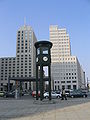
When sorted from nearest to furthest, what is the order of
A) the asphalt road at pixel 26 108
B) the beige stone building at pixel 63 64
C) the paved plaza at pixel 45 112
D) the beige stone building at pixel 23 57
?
the paved plaza at pixel 45 112 → the asphalt road at pixel 26 108 → the beige stone building at pixel 63 64 → the beige stone building at pixel 23 57

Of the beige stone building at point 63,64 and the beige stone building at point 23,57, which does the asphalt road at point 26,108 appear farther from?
the beige stone building at point 23,57

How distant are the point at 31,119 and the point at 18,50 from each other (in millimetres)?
159173

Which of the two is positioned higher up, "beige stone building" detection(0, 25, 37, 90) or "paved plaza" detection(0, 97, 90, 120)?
"beige stone building" detection(0, 25, 37, 90)

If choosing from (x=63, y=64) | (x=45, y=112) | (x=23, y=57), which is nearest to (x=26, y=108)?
(x=45, y=112)

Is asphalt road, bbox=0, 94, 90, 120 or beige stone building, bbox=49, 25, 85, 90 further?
beige stone building, bbox=49, 25, 85, 90

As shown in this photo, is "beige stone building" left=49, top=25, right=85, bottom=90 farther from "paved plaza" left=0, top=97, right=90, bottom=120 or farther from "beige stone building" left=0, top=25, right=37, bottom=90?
"paved plaza" left=0, top=97, right=90, bottom=120

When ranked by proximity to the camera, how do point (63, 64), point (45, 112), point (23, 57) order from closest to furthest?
point (45, 112) < point (63, 64) < point (23, 57)

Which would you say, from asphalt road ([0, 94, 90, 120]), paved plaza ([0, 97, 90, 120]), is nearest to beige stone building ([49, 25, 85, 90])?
asphalt road ([0, 94, 90, 120])

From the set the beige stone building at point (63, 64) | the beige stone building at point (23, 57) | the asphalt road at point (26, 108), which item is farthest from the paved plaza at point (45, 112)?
the beige stone building at point (23, 57)

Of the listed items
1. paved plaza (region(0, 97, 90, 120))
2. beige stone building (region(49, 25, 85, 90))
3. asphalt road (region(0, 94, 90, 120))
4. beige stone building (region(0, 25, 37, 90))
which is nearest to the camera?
paved plaza (region(0, 97, 90, 120))

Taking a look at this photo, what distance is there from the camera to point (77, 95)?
44062 millimetres

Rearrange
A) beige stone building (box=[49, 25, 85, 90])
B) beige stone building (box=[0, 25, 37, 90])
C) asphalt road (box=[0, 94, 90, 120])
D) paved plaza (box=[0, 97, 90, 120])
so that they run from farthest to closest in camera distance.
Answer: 1. beige stone building (box=[0, 25, 37, 90])
2. beige stone building (box=[49, 25, 85, 90])
3. asphalt road (box=[0, 94, 90, 120])
4. paved plaza (box=[0, 97, 90, 120])

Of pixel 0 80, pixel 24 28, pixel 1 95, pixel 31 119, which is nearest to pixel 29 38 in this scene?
pixel 24 28

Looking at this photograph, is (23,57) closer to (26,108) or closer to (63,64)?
(63,64)
